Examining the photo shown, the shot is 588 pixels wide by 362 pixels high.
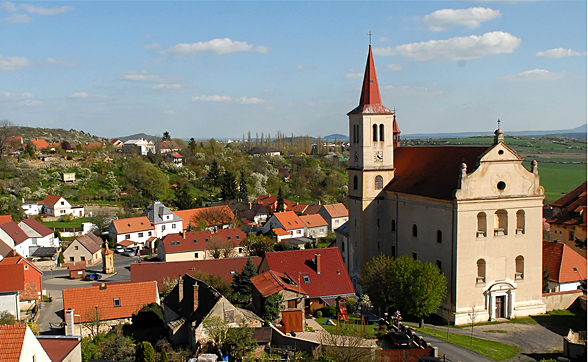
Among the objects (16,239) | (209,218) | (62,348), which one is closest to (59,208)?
(16,239)

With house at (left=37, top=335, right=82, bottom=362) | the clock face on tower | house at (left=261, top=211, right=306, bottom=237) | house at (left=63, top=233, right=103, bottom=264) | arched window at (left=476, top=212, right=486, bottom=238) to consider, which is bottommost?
house at (left=63, top=233, right=103, bottom=264)

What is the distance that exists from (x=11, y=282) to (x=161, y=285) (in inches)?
430

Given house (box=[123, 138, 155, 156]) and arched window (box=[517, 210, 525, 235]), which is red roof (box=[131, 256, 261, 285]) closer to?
arched window (box=[517, 210, 525, 235])

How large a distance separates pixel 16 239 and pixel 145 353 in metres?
39.9

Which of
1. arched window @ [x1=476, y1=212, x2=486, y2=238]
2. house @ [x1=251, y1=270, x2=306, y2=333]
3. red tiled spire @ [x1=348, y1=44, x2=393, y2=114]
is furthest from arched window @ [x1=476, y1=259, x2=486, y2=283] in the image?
red tiled spire @ [x1=348, y1=44, x2=393, y2=114]

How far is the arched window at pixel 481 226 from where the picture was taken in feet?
107

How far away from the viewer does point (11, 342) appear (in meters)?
17.0

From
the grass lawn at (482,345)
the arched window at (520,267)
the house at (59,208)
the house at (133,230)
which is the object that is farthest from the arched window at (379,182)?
the house at (59,208)

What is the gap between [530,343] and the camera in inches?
1153

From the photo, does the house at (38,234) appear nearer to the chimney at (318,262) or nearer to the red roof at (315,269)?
the red roof at (315,269)

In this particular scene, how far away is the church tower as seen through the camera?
39531 mm

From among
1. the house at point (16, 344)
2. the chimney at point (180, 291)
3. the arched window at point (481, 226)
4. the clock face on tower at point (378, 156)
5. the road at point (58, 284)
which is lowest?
the road at point (58, 284)

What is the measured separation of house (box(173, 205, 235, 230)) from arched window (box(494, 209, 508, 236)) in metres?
44.5

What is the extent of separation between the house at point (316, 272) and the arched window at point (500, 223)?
10169mm
